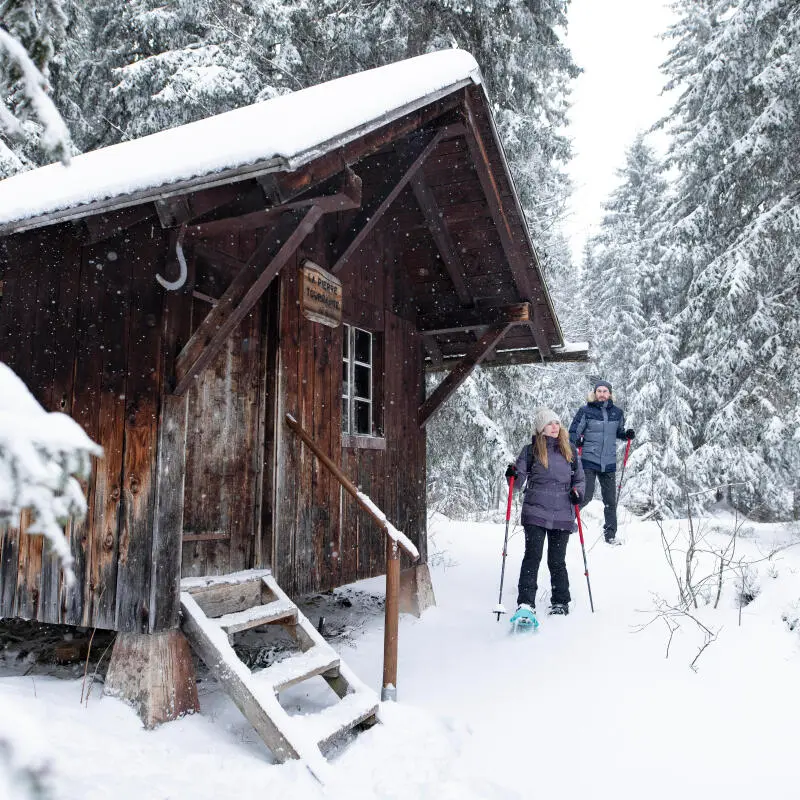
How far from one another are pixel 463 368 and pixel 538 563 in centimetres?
243

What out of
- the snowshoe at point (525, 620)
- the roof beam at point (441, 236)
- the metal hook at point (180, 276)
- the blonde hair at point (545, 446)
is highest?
the roof beam at point (441, 236)

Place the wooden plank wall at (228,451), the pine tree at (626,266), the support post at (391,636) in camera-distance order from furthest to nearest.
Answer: the pine tree at (626,266) < the wooden plank wall at (228,451) < the support post at (391,636)

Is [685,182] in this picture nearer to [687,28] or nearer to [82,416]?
[687,28]

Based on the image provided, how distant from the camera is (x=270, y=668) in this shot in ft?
13.8

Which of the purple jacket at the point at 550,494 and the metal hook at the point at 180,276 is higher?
the metal hook at the point at 180,276

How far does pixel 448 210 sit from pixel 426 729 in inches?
188

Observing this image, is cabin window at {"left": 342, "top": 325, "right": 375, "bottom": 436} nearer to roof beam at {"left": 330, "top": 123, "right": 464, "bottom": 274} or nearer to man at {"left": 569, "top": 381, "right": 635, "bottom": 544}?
roof beam at {"left": 330, "top": 123, "right": 464, "bottom": 274}

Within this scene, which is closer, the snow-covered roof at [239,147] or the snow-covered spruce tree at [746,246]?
the snow-covered roof at [239,147]

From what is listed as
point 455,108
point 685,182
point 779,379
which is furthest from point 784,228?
point 455,108

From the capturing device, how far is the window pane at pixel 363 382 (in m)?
7.08

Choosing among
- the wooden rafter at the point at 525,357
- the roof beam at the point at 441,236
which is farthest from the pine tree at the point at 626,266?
the roof beam at the point at 441,236

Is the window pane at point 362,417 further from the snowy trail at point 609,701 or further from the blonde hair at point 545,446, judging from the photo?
the snowy trail at point 609,701

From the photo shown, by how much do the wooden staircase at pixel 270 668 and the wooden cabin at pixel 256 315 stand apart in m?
0.28

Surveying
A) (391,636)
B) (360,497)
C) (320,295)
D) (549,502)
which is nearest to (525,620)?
(549,502)
